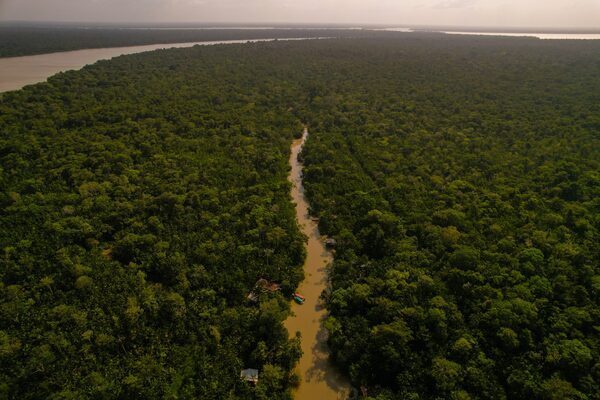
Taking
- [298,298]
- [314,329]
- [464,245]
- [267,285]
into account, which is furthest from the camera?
[464,245]

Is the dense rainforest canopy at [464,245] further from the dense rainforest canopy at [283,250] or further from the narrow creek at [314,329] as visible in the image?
the narrow creek at [314,329]

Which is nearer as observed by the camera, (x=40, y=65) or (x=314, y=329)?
(x=314, y=329)

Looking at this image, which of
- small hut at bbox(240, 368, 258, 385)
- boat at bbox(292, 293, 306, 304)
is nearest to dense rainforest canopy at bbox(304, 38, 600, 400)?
boat at bbox(292, 293, 306, 304)

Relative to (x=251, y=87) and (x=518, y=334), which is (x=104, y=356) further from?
(x=251, y=87)

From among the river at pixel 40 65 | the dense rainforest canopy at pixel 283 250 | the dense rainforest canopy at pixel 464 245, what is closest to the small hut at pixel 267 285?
the dense rainforest canopy at pixel 283 250

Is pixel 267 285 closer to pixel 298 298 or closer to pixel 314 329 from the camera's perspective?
pixel 298 298

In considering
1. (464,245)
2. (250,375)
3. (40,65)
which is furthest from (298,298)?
(40,65)

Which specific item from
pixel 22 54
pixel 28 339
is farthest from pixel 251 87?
pixel 22 54
